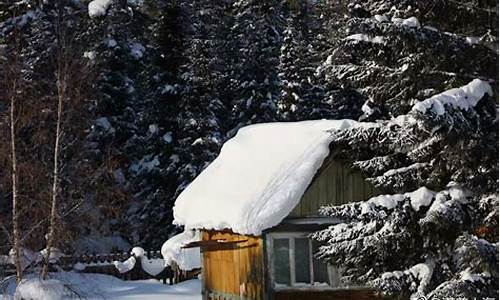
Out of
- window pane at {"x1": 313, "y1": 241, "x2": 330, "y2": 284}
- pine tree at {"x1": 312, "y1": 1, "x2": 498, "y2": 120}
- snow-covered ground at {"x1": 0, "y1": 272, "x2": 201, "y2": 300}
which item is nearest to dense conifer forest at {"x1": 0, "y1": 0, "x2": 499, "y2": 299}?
pine tree at {"x1": 312, "y1": 1, "x2": 498, "y2": 120}

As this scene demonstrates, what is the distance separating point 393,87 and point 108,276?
23771 mm

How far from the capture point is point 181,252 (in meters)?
25.7

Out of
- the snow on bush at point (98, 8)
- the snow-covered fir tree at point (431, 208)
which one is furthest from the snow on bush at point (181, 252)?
the snow on bush at point (98, 8)

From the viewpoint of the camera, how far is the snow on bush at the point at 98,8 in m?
36.6

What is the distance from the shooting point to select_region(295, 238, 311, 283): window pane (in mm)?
16719

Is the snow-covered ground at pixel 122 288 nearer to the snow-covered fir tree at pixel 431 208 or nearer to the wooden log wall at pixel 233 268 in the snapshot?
the wooden log wall at pixel 233 268

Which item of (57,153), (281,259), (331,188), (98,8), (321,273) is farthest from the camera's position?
(98,8)

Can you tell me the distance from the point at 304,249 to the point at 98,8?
23.2m

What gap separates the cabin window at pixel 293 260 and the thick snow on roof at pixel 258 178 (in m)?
0.75

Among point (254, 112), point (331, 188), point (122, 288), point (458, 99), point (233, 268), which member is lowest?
point (122, 288)

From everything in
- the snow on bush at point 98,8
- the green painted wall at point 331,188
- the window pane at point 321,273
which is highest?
the snow on bush at point 98,8

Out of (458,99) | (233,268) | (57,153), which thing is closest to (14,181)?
(57,153)

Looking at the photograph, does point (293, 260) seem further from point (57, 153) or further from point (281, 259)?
point (57, 153)

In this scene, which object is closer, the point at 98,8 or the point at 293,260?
the point at 293,260
